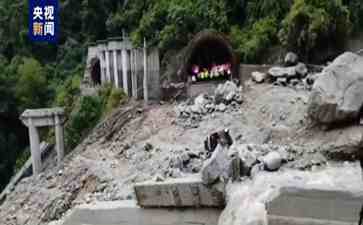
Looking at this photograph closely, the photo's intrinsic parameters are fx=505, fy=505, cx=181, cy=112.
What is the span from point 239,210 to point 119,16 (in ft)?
50.3

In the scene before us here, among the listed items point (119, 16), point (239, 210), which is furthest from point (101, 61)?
point (239, 210)

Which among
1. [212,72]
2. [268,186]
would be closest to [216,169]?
[268,186]

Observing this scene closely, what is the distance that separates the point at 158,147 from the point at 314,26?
5583 millimetres

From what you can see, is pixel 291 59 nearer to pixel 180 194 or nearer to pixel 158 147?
pixel 158 147

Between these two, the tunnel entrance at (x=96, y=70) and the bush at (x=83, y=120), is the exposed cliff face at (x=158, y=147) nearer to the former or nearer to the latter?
the bush at (x=83, y=120)

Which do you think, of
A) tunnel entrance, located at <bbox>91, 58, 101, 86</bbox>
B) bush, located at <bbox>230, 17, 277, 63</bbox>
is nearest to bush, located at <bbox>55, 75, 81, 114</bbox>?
tunnel entrance, located at <bbox>91, 58, 101, 86</bbox>

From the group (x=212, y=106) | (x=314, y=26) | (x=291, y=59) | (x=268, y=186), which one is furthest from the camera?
(x=314, y=26)

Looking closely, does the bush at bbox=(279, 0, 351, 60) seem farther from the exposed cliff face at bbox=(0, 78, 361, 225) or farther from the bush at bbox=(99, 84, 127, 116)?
the bush at bbox=(99, 84, 127, 116)

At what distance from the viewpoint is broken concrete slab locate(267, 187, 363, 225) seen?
6.14 m

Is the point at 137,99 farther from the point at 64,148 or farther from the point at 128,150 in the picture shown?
the point at 128,150

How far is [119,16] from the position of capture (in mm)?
20453

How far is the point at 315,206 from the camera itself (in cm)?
639

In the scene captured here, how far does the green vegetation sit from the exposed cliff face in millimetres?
2411

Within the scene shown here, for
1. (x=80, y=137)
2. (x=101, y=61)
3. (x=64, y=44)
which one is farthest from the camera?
(x=64, y=44)
